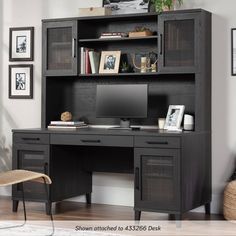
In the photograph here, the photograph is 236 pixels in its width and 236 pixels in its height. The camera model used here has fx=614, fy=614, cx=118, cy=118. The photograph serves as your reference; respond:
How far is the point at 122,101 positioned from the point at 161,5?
913 millimetres

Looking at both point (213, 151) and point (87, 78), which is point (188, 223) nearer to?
point (213, 151)

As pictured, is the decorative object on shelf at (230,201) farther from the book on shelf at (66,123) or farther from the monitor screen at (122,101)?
the book on shelf at (66,123)

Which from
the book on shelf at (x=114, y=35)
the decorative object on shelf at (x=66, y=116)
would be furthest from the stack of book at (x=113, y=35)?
the decorative object on shelf at (x=66, y=116)

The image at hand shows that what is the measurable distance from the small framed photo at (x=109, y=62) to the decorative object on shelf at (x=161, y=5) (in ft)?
1.65

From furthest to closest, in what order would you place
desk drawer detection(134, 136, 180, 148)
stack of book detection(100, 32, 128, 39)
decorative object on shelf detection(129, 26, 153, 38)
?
stack of book detection(100, 32, 128, 39)
decorative object on shelf detection(129, 26, 153, 38)
desk drawer detection(134, 136, 180, 148)

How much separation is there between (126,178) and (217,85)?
1.23 meters

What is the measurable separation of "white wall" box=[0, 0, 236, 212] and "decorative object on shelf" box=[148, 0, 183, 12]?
0.21 m

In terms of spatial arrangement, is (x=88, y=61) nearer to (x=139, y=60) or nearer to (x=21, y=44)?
(x=139, y=60)

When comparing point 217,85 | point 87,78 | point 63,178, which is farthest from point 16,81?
point 217,85

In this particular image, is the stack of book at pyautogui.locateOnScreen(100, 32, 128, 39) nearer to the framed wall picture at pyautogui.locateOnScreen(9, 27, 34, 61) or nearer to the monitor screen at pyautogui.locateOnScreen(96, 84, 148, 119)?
the monitor screen at pyautogui.locateOnScreen(96, 84, 148, 119)

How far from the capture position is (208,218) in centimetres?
521

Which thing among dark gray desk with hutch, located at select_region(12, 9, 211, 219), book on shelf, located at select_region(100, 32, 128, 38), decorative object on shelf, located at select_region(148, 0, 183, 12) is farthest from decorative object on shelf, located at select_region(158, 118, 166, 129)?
decorative object on shelf, located at select_region(148, 0, 183, 12)

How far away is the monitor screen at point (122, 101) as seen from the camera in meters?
5.41

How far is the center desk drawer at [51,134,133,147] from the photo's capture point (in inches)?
198
